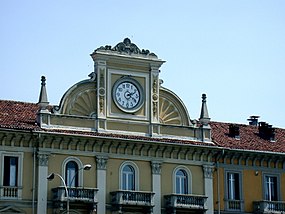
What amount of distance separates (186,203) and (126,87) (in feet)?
28.4

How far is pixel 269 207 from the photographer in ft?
206

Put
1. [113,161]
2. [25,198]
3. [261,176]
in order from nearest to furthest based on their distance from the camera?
[25,198] → [113,161] → [261,176]

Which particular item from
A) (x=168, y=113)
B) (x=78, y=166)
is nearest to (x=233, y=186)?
(x=168, y=113)

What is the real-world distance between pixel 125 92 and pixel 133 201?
7392 mm

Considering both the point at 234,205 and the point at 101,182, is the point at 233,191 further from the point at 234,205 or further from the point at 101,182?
the point at 101,182

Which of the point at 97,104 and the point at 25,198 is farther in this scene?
the point at 97,104

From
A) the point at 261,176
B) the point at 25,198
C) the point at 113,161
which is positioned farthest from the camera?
the point at 261,176

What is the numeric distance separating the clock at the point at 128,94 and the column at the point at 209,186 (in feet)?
21.8

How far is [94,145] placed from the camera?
57.3m

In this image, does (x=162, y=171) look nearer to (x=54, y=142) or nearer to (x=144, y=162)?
(x=144, y=162)

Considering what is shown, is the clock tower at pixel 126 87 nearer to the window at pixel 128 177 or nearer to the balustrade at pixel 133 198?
the window at pixel 128 177

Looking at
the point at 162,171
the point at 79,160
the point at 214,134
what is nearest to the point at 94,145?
the point at 79,160

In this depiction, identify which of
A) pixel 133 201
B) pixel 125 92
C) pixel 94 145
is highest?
pixel 125 92

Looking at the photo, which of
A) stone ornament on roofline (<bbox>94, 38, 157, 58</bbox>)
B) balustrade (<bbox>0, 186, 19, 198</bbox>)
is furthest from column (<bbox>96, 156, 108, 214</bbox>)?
stone ornament on roofline (<bbox>94, 38, 157, 58</bbox>)
